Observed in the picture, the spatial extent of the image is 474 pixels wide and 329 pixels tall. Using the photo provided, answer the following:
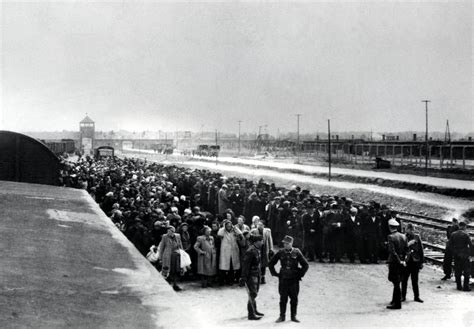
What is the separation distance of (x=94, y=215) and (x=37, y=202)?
3.21ft

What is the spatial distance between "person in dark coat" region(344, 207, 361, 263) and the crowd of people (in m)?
0.03

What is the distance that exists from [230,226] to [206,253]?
0.76 meters

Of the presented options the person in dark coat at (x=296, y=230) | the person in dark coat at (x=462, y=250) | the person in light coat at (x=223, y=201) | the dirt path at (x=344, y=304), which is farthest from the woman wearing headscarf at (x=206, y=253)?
the person in light coat at (x=223, y=201)

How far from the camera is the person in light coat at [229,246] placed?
402 inches

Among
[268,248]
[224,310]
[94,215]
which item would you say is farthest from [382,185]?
[94,215]

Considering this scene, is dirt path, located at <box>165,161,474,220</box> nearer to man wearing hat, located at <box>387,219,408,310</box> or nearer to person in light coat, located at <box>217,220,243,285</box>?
man wearing hat, located at <box>387,219,408,310</box>

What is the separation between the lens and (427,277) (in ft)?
39.2

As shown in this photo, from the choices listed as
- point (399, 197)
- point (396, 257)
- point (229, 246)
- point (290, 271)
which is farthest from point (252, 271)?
point (399, 197)

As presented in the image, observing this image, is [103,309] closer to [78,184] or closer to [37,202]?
[37,202]

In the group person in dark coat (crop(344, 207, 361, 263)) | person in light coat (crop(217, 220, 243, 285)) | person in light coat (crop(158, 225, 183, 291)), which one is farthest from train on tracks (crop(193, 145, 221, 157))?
person in light coat (crop(158, 225, 183, 291))

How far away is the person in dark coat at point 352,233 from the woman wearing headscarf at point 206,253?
4510 millimetres

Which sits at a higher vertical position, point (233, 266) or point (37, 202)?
point (37, 202)

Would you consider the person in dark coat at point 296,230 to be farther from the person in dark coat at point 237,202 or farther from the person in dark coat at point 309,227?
the person in dark coat at point 237,202

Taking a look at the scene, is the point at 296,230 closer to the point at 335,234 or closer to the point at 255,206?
the point at 335,234
